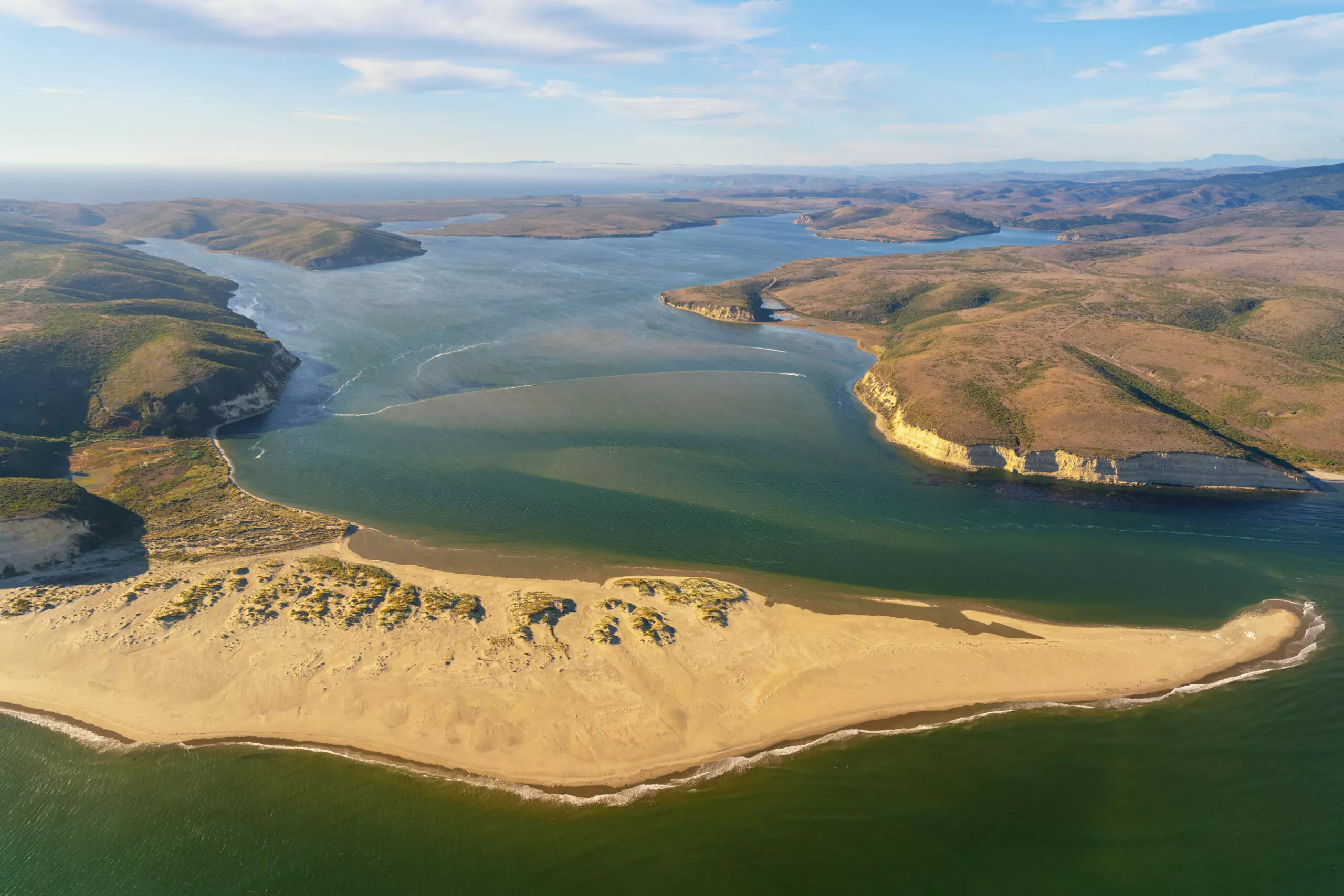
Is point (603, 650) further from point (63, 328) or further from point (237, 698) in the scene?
point (63, 328)

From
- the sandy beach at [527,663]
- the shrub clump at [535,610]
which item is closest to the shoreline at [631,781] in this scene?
the sandy beach at [527,663]

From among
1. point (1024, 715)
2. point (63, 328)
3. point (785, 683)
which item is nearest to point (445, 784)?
point (785, 683)

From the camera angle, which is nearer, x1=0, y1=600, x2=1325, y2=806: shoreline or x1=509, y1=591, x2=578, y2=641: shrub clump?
Result: x1=0, y1=600, x2=1325, y2=806: shoreline

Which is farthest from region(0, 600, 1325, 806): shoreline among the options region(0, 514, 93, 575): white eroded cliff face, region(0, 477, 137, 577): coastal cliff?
region(0, 477, 137, 577): coastal cliff

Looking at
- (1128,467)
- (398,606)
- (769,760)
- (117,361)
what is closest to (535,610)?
(398,606)

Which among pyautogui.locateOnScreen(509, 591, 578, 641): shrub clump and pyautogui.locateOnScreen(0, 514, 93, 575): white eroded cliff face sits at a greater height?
pyautogui.locateOnScreen(0, 514, 93, 575): white eroded cliff face

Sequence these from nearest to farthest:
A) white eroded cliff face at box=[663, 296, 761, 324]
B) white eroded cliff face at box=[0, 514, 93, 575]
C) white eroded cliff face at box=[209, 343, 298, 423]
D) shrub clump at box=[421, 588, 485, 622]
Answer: shrub clump at box=[421, 588, 485, 622] < white eroded cliff face at box=[0, 514, 93, 575] < white eroded cliff face at box=[209, 343, 298, 423] < white eroded cliff face at box=[663, 296, 761, 324]

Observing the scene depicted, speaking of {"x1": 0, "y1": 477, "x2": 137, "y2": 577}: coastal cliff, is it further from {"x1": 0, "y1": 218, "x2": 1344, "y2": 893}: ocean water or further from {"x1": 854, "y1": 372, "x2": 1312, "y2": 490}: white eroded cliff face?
{"x1": 854, "y1": 372, "x2": 1312, "y2": 490}: white eroded cliff face
